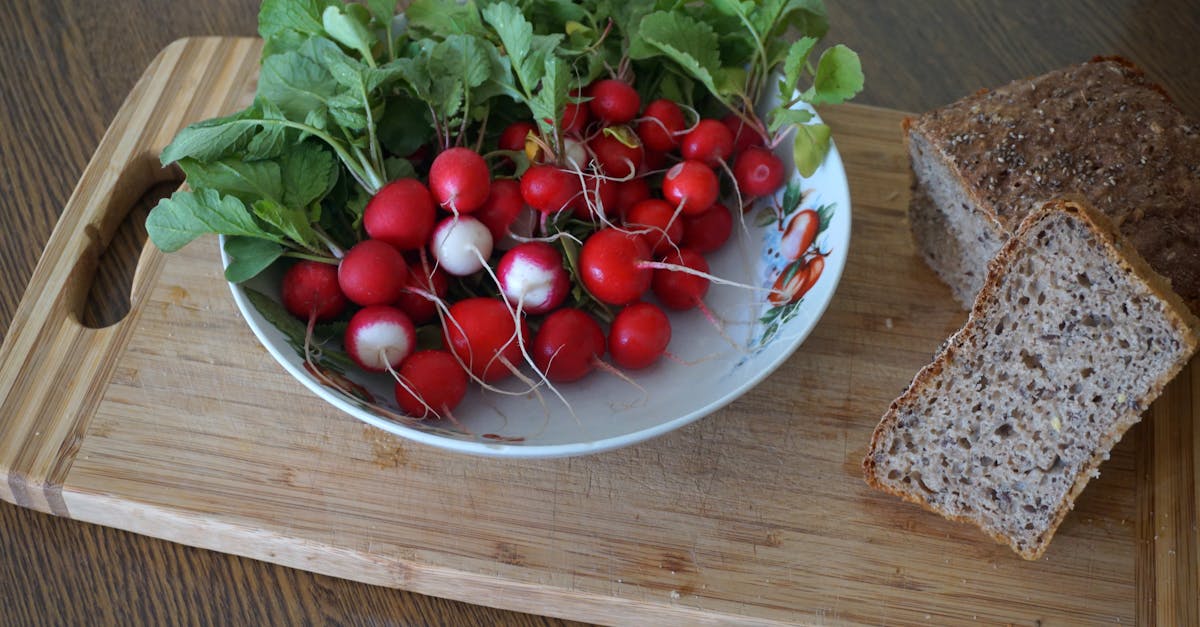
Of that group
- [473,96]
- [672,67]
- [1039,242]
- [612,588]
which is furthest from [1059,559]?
[473,96]

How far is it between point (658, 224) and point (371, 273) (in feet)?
1.33

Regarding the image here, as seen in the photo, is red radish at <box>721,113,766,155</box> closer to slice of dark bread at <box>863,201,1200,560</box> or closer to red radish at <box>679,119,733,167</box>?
red radish at <box>679,119,733,167</box>

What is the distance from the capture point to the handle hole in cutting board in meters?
1.54

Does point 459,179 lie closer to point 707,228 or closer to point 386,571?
point 707,228

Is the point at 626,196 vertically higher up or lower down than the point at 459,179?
lower down

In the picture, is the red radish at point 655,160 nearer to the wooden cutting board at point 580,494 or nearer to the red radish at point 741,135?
the red radish at point 741,135

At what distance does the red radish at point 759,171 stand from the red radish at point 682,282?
0.52ft

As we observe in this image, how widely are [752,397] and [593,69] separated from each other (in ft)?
1.74

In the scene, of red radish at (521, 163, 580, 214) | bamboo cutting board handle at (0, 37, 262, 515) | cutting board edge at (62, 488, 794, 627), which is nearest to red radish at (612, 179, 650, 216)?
red radish at (521, 163, 580, 214)

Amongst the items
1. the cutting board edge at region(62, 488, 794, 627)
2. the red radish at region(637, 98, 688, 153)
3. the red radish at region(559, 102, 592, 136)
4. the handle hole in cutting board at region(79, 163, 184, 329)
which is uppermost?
the red radish at region(559, 102, 592, 136)

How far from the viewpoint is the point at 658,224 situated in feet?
4.58

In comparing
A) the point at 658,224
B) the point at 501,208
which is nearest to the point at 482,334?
the point at 501,208

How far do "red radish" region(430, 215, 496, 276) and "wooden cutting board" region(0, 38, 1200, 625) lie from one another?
261 millimetres

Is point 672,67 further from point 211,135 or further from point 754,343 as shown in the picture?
point 211,135
